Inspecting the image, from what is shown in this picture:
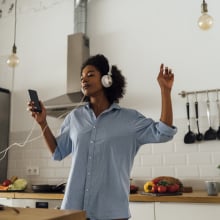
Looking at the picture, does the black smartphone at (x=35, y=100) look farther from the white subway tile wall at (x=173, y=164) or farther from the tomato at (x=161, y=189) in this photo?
the white subway tile wall at (x=173, y=164)

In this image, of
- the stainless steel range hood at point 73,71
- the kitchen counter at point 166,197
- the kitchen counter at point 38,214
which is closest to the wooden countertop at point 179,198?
the kitchen counter at point 166,197

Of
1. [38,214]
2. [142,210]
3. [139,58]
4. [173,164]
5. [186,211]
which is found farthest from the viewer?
[139,58]

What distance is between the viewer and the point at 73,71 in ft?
9.43

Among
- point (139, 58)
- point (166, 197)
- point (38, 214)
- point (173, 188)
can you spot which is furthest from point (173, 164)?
point (38, 214)

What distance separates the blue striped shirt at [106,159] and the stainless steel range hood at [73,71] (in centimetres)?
128

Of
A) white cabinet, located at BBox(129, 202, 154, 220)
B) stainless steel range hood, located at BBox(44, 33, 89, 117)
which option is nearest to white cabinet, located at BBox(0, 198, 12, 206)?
stainless steel range hood, located at BBox(44, 33, 89, 117)

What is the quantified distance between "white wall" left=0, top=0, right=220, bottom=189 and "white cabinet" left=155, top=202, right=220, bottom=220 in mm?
546

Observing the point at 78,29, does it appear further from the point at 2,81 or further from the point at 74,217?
the point at 74,217

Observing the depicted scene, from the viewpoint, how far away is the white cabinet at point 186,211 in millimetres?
1867

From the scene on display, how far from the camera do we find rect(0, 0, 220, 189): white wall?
2.55 meters

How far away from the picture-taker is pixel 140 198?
2062 millimetres

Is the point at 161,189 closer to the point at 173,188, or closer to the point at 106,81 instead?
the point at 173,188

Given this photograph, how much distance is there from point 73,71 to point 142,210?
1.36m

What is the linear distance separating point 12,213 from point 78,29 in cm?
252
